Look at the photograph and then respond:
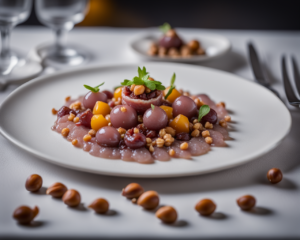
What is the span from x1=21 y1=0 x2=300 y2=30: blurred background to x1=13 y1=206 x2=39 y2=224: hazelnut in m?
4.61

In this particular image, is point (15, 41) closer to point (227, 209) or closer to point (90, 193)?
point (90, 193)

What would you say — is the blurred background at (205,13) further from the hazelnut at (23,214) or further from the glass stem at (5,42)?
the hazelnut at (23,214)

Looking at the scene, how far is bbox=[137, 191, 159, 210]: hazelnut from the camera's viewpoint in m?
1.37

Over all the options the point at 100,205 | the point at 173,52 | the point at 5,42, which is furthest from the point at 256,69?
the point at 5,42

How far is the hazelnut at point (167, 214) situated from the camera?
1302 mm

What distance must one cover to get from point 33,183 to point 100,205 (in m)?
0.33

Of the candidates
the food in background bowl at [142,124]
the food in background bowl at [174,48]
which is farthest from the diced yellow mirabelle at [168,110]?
the food in background bowl at [174,48]

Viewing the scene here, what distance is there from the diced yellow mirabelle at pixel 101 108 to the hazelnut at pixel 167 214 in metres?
0.83

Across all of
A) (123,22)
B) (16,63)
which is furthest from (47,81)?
(123,22)

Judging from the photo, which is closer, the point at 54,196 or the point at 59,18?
the point at 54,196

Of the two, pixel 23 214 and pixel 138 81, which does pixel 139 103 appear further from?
pixel 23 214

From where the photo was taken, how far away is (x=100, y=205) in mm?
1340

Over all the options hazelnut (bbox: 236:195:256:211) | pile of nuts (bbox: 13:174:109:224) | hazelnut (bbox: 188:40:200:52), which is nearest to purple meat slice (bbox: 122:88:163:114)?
pile of nuts (bbox: 13:174:109:224)

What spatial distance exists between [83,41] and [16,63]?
0.86 metres
